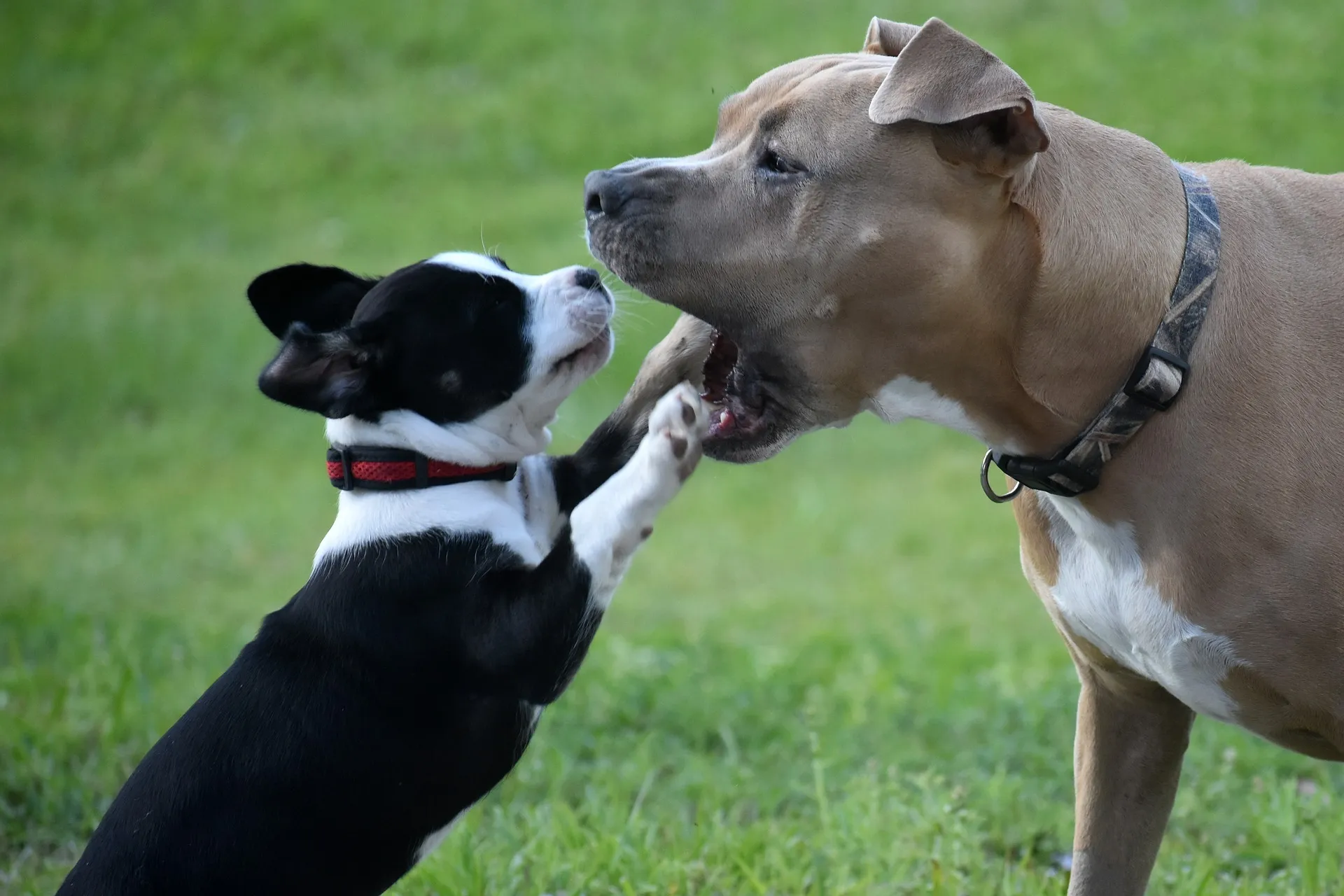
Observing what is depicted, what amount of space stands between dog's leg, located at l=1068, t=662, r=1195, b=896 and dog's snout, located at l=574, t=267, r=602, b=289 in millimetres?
1573

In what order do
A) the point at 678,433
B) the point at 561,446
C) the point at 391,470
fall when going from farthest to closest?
the point at 561,446
the point at 391,470
the point at 678,433

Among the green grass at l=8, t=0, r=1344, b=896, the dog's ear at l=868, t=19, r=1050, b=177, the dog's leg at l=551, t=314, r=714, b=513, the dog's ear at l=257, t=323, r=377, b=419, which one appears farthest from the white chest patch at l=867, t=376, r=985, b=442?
the dog's ear at l=257, t=323, r=377, b=419

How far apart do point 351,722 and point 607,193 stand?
1.37 m

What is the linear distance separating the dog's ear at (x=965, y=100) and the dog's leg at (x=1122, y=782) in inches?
51.2

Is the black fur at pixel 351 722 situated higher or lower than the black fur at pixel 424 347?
lower

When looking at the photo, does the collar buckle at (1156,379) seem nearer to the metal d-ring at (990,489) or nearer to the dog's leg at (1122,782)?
the metal d-ring at (990,489)

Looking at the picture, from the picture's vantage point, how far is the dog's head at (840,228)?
124 inches

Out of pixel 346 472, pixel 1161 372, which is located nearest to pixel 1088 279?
pixel 1161 372

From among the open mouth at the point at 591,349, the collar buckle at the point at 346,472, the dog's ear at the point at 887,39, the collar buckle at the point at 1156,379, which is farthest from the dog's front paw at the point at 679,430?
the dog's ear at the point at 887,39

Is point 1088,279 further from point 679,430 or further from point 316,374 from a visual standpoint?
point 316,374

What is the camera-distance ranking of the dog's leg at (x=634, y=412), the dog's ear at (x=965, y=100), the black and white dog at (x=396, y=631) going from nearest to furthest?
the dog's ear at (x=965, y=100), the black and white dog at (x=396, y=631), the dog's leg at (x=634, y=412)

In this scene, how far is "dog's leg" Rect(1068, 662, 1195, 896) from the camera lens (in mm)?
3695

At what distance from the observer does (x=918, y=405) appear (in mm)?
3396

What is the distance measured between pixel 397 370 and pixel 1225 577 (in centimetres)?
202
